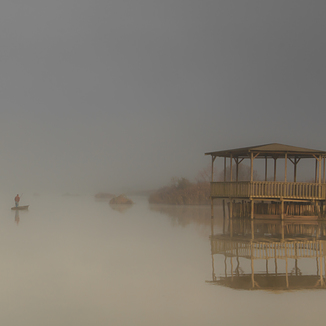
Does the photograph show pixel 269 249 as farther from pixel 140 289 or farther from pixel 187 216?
pixel 187 216

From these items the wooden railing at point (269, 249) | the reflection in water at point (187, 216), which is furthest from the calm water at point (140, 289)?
the reflection in water at point (187, 216)

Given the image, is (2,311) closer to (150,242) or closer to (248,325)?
(248,325)

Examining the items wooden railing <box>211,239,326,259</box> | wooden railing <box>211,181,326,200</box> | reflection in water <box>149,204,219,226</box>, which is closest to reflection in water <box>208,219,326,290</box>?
wooden railing <box>211,239,326,259</box>

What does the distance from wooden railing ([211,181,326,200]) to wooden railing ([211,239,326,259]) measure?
10.4 meters

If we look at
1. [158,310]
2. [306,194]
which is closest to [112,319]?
[158,310]

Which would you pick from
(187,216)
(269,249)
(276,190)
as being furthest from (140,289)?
(187,216)

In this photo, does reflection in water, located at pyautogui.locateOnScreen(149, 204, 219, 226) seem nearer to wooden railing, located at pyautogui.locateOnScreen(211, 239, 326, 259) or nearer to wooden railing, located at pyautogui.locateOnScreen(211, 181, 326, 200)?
wooden railing, located at pyautogui.locateOnScreen(211, 181, 326, 200)

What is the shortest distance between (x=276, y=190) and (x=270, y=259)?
52.6 ft

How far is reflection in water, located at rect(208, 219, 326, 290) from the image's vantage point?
11281 mm

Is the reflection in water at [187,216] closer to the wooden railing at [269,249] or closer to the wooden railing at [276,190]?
the wooden railing at [276,190]

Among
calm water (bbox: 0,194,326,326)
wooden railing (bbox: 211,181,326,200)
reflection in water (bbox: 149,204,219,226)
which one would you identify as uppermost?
wooden railing (bbox: 211,181,326,200)

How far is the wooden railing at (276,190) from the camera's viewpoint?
97.2ft

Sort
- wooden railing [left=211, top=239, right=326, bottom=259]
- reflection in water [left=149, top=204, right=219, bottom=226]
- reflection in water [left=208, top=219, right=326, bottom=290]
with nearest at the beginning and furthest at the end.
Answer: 1. reflection in water [left=208, top=219, right=326, bottom=290]
2. wooden railing [left=211, top=239, right=326, bottom=259]
3. reflection in water [left=149, top=204, right=219, bottom=226]

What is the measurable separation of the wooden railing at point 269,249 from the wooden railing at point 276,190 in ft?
34.1
